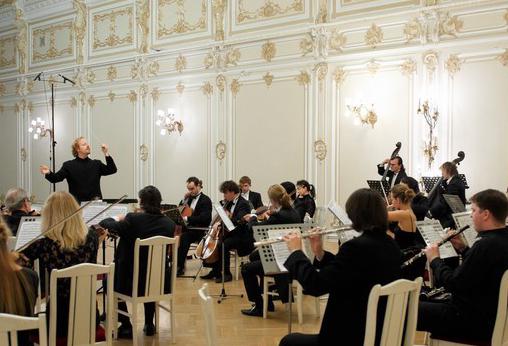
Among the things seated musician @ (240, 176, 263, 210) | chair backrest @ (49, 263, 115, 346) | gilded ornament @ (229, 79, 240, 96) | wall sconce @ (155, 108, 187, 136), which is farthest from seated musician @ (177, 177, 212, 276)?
chair backrest @ (49, 263, 115, 346)

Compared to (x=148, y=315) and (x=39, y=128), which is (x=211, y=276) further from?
(x=39, y=128)

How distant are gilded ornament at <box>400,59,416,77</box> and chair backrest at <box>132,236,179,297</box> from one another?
6.25 m

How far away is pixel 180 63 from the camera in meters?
12.5

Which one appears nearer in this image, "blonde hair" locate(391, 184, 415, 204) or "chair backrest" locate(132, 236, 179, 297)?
"chair backrest" locate(132, 236, 179, 297)

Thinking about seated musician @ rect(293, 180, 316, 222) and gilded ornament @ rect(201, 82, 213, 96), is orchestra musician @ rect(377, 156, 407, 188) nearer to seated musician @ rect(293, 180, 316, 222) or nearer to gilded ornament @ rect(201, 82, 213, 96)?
seated musician @ rect(293, 180, 316, 222)

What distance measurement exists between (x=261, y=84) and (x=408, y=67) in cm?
295

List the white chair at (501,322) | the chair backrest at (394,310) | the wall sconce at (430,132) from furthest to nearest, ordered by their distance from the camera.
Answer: the wall sconce at (430,132)
the white chair at (501,322)
the chair backrest at (394,310)

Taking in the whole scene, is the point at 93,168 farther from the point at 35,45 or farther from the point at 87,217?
the point at 35,45

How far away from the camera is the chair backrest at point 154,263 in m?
4.57

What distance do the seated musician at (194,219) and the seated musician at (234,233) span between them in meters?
0.48

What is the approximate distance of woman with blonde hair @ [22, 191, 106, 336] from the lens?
11.8ft

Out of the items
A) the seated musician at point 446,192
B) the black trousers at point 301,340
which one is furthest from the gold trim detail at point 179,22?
the black trousers at point 301,340

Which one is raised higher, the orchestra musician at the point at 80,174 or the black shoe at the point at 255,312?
the orchestra musician at the point at 80,174

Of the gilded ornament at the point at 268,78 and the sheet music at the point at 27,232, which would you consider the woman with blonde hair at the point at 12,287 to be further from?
the gilded ornament at the point at 268,78
